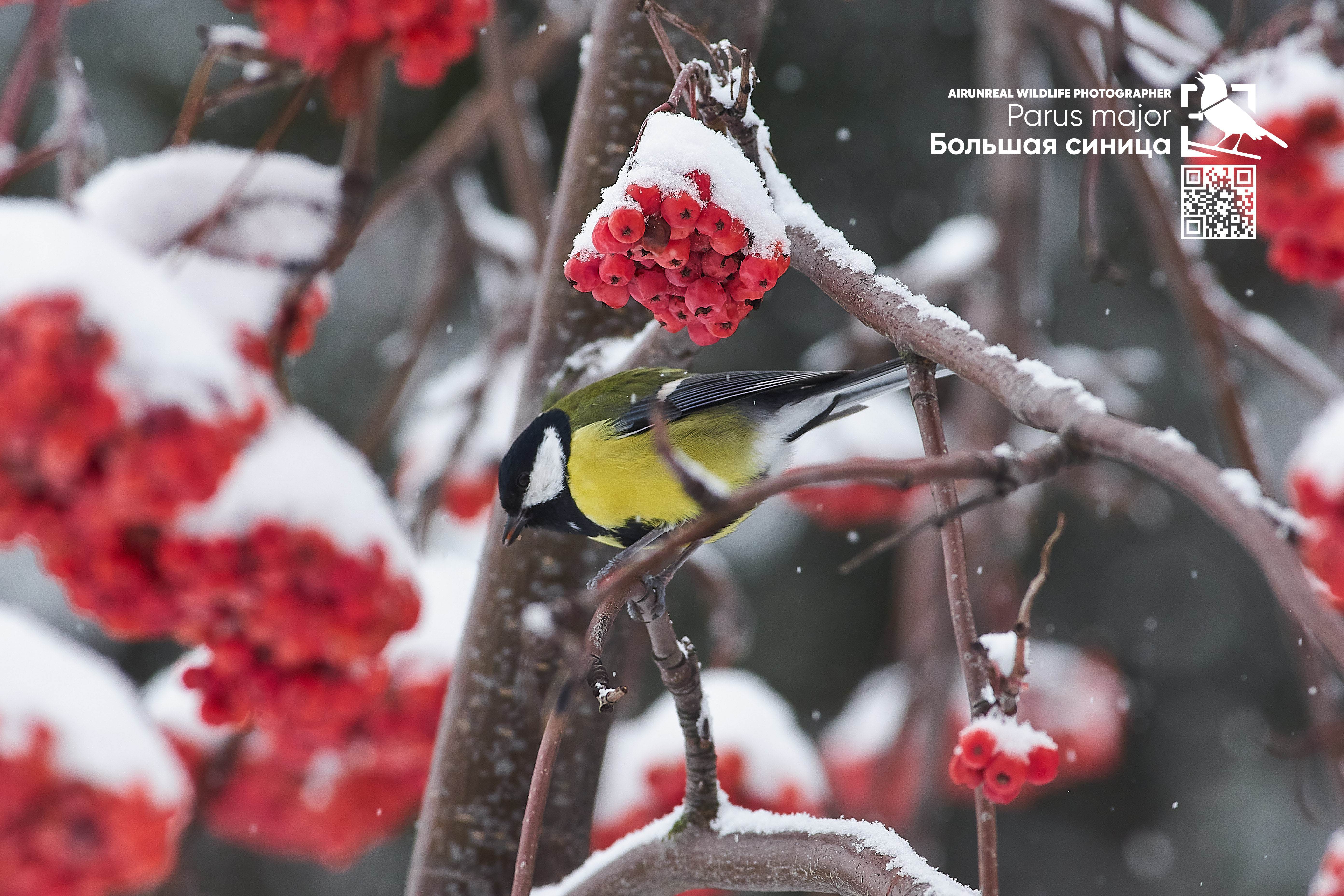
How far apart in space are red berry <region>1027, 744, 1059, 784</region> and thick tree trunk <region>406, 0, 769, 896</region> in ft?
2.29

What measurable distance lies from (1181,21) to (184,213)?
2.54 meters

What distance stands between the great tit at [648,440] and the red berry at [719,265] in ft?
1.35

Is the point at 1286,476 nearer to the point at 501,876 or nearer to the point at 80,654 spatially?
the point at 501,876

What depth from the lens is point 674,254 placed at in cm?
94

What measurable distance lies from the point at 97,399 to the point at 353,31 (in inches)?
27.8

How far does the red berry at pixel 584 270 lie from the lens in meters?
0.98

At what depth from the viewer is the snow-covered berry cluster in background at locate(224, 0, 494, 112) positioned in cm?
158

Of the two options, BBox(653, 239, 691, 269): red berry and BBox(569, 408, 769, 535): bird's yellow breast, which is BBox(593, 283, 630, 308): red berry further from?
BBox(569, 408, 769, 535): bird's yellow breast

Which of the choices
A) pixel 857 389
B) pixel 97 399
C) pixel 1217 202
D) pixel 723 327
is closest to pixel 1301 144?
pixel 1217 202

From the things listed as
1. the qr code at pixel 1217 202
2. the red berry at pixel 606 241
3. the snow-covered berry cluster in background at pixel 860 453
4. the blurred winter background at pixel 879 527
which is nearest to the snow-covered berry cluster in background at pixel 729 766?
the snow-covered berry cluster in background at pixel 860 453

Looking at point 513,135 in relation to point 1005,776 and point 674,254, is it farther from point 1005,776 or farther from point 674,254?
point 1005,776

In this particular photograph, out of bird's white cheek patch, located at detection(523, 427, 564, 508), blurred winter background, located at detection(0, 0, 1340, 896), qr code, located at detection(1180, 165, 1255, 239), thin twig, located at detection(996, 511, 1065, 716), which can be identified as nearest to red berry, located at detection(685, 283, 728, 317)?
thin twig, located at detection(996, 511, 1065, 716)

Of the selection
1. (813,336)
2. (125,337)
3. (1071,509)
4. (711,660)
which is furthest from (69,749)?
(1071,509)

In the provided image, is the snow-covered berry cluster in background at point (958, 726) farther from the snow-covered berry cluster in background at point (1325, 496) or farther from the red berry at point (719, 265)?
the red berry at point (719, 265)
